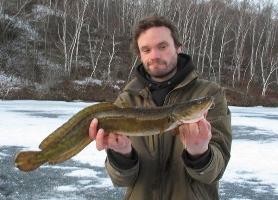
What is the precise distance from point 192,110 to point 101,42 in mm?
43541

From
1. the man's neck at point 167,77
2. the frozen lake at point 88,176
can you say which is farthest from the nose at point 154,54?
the frozen lake at point 88,176

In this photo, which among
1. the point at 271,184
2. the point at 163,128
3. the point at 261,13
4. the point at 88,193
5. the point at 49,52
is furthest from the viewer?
the point at 261,13

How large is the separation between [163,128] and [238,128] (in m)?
14.8

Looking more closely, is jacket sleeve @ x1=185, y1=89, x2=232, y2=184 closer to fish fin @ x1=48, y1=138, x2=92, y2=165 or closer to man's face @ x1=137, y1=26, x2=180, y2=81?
man's face @ x1=137, y1=26, x2=180, y2=81

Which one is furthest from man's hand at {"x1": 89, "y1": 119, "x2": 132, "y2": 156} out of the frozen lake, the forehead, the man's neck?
the frozen lake

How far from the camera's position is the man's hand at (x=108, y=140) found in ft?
8.34

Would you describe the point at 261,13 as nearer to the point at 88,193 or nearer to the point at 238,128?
the point at 238,128

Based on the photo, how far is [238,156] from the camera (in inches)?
431

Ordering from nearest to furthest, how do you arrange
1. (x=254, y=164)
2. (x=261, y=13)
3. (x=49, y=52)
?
(x=254, y=164)
(x=49, y=52)
(x=261, y=13)

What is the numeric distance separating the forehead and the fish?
0.50 metres

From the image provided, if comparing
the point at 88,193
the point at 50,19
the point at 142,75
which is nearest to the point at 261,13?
the point at 50,19

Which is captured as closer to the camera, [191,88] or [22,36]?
[191,88]

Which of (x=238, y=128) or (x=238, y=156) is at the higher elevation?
(x=238, y=156)

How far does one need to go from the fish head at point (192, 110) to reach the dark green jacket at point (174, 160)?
329 millimetres
